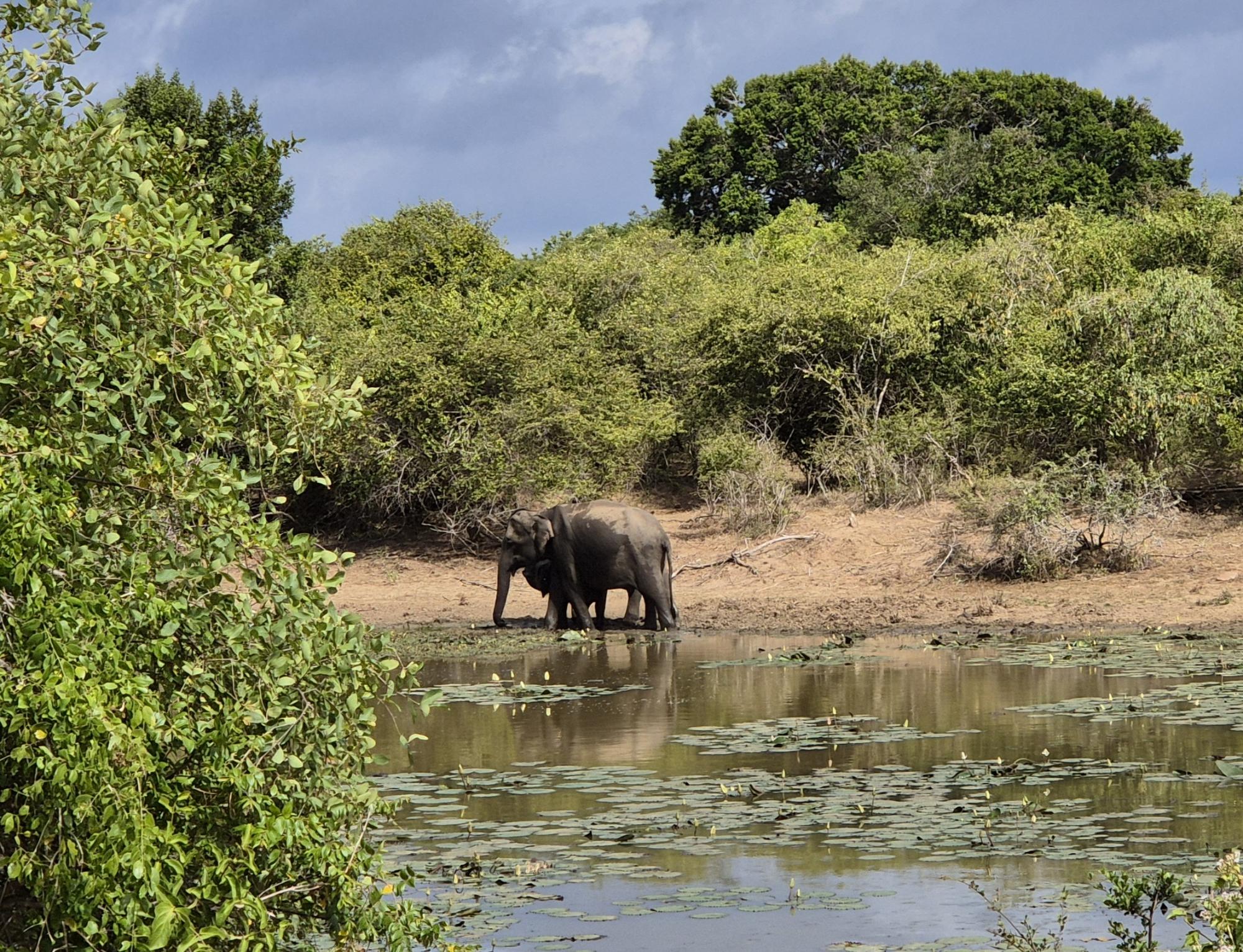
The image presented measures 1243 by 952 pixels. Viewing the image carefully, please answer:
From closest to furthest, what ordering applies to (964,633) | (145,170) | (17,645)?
(17,645) → (145,170) → (964,633)

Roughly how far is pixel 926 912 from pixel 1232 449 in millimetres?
15051

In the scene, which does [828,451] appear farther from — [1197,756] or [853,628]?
[1197,756]

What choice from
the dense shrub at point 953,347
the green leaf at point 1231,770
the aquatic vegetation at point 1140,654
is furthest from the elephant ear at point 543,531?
the green leaf at point 1231,770

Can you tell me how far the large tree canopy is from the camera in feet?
150

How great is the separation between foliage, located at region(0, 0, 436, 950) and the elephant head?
46.9ft

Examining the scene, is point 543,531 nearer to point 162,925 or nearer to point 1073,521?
point 1073,521

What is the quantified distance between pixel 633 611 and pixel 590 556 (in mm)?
1236

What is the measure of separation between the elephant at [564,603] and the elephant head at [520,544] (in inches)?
8.5

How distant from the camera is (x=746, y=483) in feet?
79.6

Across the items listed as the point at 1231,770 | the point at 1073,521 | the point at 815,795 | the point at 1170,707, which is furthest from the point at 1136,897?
the point at 1073,521

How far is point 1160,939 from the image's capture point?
7109mm

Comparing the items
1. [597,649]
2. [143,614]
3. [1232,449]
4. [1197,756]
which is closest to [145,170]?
[143,614]

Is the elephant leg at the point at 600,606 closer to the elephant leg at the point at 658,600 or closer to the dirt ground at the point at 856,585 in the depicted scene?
the elephant leg at the point at 658,600

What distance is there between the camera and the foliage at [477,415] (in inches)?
966
